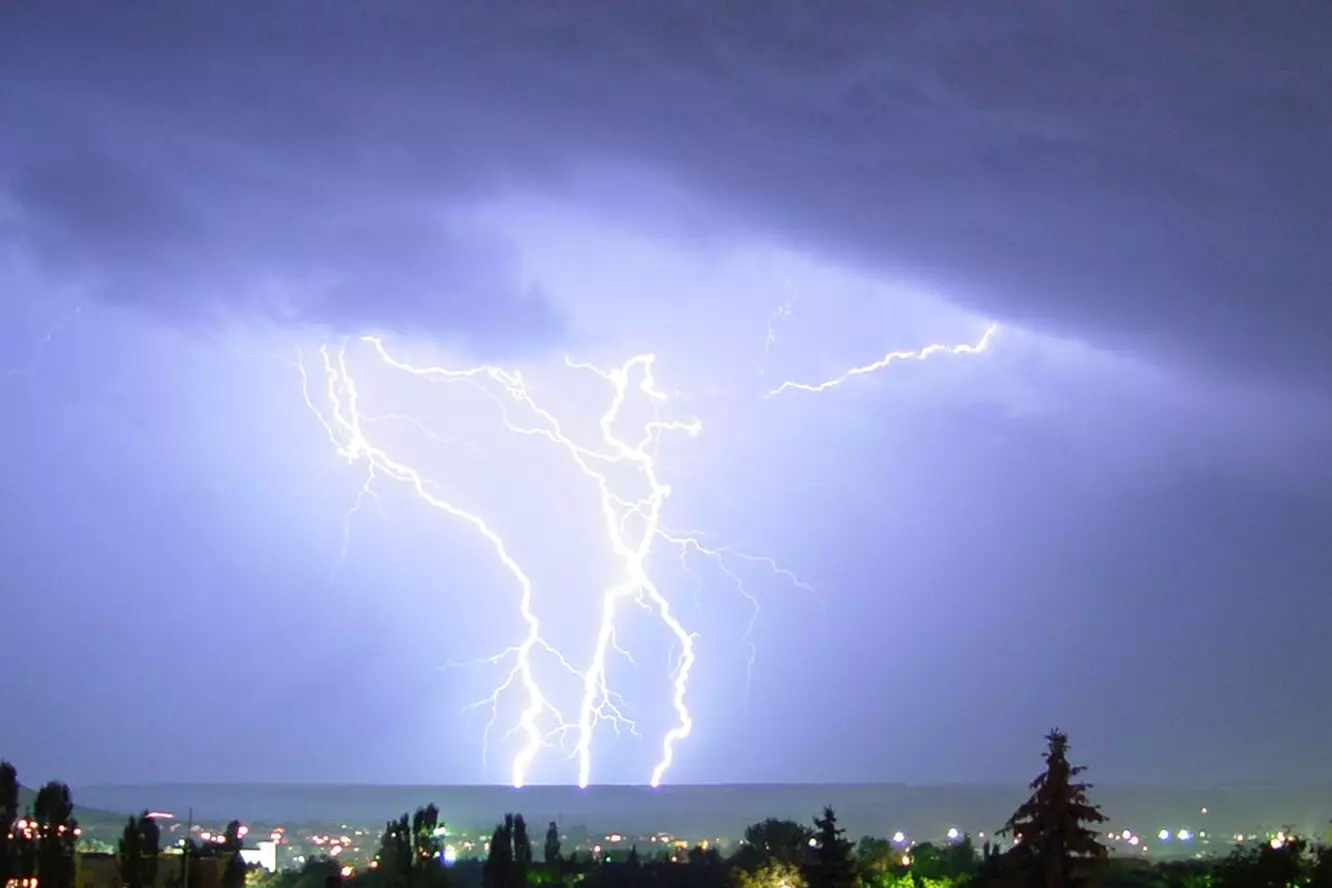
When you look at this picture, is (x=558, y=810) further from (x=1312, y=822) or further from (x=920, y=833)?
(x=1312, y=822)

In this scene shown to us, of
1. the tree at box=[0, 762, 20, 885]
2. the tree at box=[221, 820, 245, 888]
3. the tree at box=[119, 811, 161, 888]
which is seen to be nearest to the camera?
the tree at box=[0, 762, 20, 885]

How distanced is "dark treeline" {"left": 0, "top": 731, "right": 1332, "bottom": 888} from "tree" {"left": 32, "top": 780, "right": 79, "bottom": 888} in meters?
0.04

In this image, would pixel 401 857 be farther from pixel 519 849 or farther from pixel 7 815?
pixel 7 815

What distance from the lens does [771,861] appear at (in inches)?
2066

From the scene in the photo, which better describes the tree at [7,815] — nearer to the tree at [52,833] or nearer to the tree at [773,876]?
the tree at [52,833]

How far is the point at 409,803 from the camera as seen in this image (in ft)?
591

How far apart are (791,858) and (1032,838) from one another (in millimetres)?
36013

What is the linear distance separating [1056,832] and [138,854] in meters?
28.6

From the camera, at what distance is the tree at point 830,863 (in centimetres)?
2705

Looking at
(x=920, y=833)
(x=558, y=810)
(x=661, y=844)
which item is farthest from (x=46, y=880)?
(x=558, y=810)

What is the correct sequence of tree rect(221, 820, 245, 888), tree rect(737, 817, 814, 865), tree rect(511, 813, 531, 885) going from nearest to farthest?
tree rect(221, 820, 245, 888) → tree rect(511, 813, 531, 885) → tree rect(737, 817, 814, 865)

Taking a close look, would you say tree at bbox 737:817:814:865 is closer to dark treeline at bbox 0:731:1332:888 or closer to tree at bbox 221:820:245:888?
dark treeline at bbox 0:731:1332:888

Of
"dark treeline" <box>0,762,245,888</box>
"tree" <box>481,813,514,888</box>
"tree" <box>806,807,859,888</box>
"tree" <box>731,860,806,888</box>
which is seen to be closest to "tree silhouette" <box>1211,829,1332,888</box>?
"tree" <box>806,807,859,888</box>

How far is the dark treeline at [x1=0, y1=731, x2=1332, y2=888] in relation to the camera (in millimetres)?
18328
